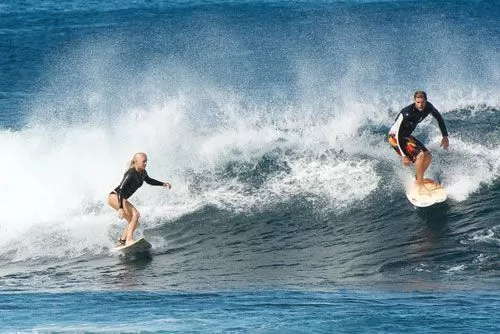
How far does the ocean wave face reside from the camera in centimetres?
1557

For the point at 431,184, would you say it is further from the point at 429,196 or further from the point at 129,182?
the point at 129,182

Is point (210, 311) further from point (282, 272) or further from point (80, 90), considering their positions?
point (80, 90)

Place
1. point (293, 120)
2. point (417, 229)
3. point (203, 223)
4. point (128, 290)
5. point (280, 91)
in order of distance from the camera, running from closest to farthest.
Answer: point (128, 290), point (417, 229), point (203, 223), point (293, 120), point (280, 91)

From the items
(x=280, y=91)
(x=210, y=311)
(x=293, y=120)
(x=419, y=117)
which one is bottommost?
(x=210, y=311)

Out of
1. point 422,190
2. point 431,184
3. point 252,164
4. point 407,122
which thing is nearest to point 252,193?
point 252,164

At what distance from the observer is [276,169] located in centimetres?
1970

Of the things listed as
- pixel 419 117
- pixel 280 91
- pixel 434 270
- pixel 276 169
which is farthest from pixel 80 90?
pixel 434 270

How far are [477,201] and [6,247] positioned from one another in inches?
314

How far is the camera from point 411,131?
17.2m

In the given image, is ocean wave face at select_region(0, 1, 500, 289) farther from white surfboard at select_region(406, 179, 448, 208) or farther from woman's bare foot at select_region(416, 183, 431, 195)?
woman's bare foot at select_region(416, 183, 431, 195)

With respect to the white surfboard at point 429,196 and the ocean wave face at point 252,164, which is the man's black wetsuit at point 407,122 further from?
the ocean wave face at point 252,164

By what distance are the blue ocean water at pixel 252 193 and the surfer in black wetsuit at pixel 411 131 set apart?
892mm

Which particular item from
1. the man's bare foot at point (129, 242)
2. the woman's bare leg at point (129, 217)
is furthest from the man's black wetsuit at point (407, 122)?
the man's bare foot at point (129, 242)

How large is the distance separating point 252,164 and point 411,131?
12.8ft
